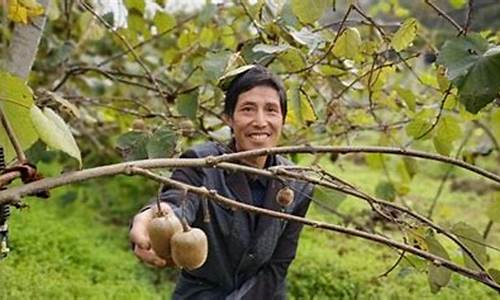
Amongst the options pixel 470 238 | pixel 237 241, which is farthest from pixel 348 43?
pixel 470 238

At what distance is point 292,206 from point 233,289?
0.24 m

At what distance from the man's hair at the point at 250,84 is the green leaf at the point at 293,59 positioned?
3.4 inches

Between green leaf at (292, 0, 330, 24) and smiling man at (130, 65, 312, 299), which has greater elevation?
green leaf at (292, 0, 330, 24)

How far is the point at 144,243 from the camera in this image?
4.05ft

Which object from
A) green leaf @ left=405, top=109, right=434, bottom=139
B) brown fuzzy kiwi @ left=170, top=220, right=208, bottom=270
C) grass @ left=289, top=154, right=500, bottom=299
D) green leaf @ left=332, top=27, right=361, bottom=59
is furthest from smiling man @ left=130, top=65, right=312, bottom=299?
grass @ left=289, top=154, right=500, bottom=299

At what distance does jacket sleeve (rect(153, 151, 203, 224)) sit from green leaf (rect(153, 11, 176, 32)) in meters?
0.81

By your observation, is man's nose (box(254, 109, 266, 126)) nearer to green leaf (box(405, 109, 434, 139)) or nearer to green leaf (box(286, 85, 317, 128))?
green leaf (box(286, 85, 317, 128))

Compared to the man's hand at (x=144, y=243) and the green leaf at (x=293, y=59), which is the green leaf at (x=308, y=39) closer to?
the green leaf at (x=293, y=59)

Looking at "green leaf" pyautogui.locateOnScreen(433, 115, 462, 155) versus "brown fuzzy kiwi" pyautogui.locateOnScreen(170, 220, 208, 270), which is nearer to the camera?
"brown fuzzy kiwi" pyautogui.locateOnScreen(170, 220, 208, 270)

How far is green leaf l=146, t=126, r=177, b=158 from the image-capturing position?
72.7 inches

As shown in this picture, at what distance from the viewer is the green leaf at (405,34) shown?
66.9 inches

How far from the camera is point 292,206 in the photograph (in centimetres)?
205

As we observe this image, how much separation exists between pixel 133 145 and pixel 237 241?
12.7 inches


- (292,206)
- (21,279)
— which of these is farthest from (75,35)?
(292,206)
